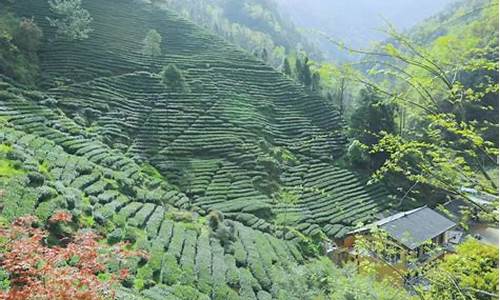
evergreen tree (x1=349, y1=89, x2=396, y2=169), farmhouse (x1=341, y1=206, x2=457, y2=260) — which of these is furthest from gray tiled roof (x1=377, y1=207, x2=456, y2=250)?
evergreen tree (x1=349, y1=89, x2=396, y2=169)

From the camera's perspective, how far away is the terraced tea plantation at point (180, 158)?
2263 cm

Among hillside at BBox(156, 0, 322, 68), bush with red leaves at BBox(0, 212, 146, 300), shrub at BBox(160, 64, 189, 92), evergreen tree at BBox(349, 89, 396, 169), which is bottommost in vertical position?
hillside at BBox(156, 0, 322, 68)

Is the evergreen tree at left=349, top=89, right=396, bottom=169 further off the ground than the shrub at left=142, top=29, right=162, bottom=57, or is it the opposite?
the evergreen tree at left=349, top=89, right=396, bottom=169

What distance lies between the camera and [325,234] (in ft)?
119

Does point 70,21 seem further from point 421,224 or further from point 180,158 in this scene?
point 421,224

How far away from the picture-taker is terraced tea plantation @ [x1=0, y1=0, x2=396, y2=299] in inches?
891

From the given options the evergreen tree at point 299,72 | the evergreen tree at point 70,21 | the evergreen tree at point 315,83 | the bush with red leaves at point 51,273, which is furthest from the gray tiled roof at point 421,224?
the evergreen tree at point 70,21

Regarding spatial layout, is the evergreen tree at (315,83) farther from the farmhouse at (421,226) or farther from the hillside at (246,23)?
the hillside at (246,23)

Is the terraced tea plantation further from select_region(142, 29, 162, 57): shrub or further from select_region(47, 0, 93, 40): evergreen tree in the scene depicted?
select_region(47, 0, 93, 40): evergreen tree

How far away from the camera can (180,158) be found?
137ft

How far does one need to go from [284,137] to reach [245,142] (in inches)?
248

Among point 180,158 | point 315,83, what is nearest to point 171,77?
point 180,158

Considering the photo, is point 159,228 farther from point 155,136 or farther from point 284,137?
point 284,137

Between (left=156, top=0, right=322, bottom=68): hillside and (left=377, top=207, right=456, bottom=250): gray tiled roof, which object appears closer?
(left=377, top=207, right=456, bottom=250): gray tiled roof
